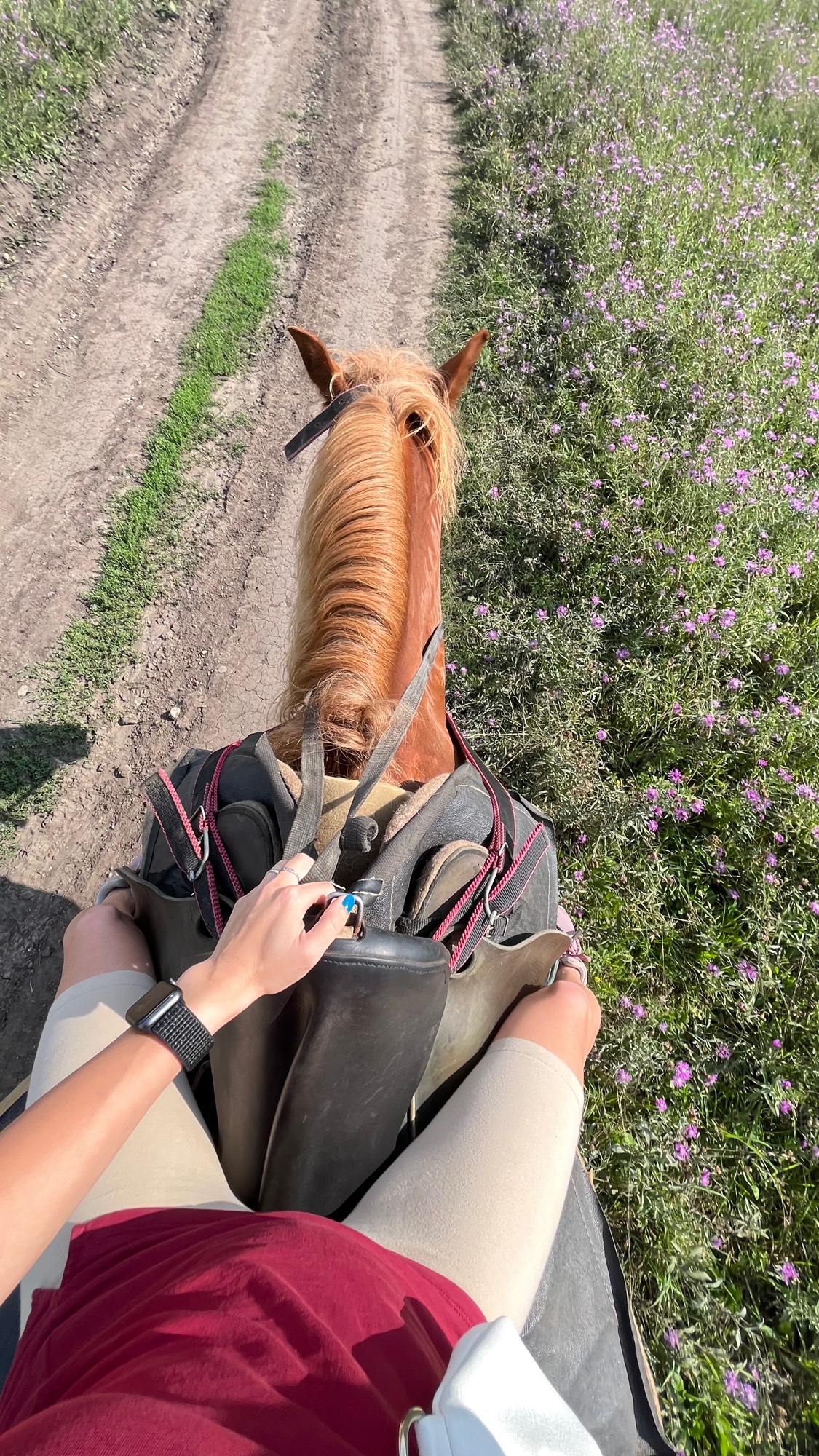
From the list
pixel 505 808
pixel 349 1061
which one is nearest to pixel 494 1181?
pixel 349 1061

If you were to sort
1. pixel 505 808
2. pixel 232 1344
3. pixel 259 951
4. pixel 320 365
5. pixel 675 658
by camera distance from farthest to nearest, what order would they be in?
pixel 675 658 < pixel 320 365 < pixel 505 808 < pixel 259 951 < pixel 232 1344

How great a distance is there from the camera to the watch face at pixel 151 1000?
1.00 m

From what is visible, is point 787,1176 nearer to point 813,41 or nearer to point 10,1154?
point 10,1154

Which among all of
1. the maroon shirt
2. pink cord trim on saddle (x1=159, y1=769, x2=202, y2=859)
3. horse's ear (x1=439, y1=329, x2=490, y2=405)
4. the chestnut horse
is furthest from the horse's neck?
the maroon shirt

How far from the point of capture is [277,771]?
1.65 metres

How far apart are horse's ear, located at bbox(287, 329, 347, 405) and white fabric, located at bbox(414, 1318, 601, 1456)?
7.72 ft

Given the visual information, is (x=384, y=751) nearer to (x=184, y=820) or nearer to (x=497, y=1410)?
(x=184, y=820)

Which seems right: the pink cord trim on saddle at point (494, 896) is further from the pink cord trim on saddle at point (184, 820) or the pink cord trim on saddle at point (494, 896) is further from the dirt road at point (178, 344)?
the dirt road at point (178, 344)

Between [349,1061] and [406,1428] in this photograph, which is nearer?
[406,1428]

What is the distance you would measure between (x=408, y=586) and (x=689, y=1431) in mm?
2426

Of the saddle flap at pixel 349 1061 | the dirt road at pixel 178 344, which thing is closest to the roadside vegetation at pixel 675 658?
the dirt road at pixel 178 344

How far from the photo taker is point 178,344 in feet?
16.4

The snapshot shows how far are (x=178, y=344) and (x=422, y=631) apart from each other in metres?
4.24

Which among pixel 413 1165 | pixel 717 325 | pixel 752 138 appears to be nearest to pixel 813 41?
pixel 752 138
